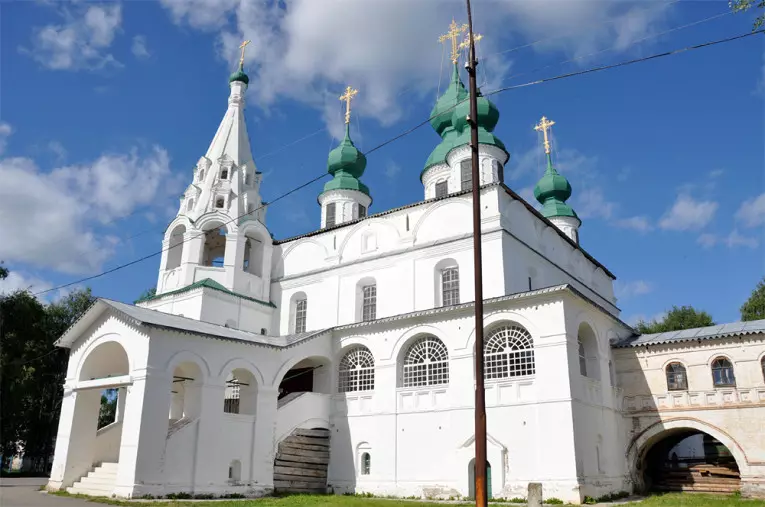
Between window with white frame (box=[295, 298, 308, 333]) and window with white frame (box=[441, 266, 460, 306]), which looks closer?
window with white frame (box=[441, 266, 460, 306])

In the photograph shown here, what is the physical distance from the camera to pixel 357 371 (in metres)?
20.6

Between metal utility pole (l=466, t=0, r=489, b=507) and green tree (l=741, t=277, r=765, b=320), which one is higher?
green tree (l=741, t=277, r=765, b=320)

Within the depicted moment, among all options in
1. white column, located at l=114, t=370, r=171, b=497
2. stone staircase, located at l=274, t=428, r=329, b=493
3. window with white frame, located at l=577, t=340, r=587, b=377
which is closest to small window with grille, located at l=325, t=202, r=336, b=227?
stone staircase, located at l=274, t=428, r=329, b=493

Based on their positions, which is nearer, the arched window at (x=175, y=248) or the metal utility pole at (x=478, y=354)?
the metal utility pole at (x=478, y=354)

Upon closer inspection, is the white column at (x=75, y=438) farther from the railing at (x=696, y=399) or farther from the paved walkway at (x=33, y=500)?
the railing at (x=696, y=399)

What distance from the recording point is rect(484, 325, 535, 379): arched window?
17328mm

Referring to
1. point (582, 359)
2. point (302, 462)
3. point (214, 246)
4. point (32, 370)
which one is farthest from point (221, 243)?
point (582, 359)

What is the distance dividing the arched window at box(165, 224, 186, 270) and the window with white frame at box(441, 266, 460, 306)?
1083 cm

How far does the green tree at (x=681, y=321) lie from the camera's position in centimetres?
3841

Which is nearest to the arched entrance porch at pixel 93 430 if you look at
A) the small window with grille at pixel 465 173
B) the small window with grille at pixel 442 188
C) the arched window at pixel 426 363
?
the arched window at pixel 426 363

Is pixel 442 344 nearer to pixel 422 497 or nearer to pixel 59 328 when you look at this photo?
pixel 422 497

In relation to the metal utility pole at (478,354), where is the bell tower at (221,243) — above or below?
above

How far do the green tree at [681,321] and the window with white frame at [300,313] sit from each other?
74.5ft

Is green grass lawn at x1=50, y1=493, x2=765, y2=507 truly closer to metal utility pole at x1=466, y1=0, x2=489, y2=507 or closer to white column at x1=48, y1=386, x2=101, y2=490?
white column at x1=48, y1=386, x2=101, y2=490
